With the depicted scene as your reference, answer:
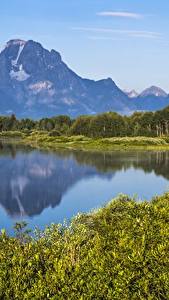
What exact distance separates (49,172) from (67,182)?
15.1m

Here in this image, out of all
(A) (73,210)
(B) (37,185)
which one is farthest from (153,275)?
(B) (37,185)

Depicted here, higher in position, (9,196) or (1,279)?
(1,279)

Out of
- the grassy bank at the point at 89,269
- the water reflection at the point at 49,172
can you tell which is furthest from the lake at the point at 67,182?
the grassy bank at the point at 89,269

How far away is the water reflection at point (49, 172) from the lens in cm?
7991

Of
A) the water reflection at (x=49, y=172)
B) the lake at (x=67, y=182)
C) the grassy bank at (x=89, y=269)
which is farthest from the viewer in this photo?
the water reflection at (x=49, y=172)

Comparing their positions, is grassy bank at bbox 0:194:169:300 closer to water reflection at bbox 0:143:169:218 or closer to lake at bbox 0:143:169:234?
lake at bbox 0:143:169:234

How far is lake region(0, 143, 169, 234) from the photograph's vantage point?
72.4 meters

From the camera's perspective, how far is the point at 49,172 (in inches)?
4525

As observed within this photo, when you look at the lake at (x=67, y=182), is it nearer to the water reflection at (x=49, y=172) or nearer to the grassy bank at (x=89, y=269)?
the water reflection at (x=49, y=172)

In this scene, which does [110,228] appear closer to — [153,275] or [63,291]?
[153,275]

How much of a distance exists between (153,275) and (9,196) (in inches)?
2541

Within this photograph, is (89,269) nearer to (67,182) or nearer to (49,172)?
(67,182)

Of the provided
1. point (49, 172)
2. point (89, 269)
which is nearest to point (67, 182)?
point (49, 172)

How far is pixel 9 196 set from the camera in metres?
84.4
